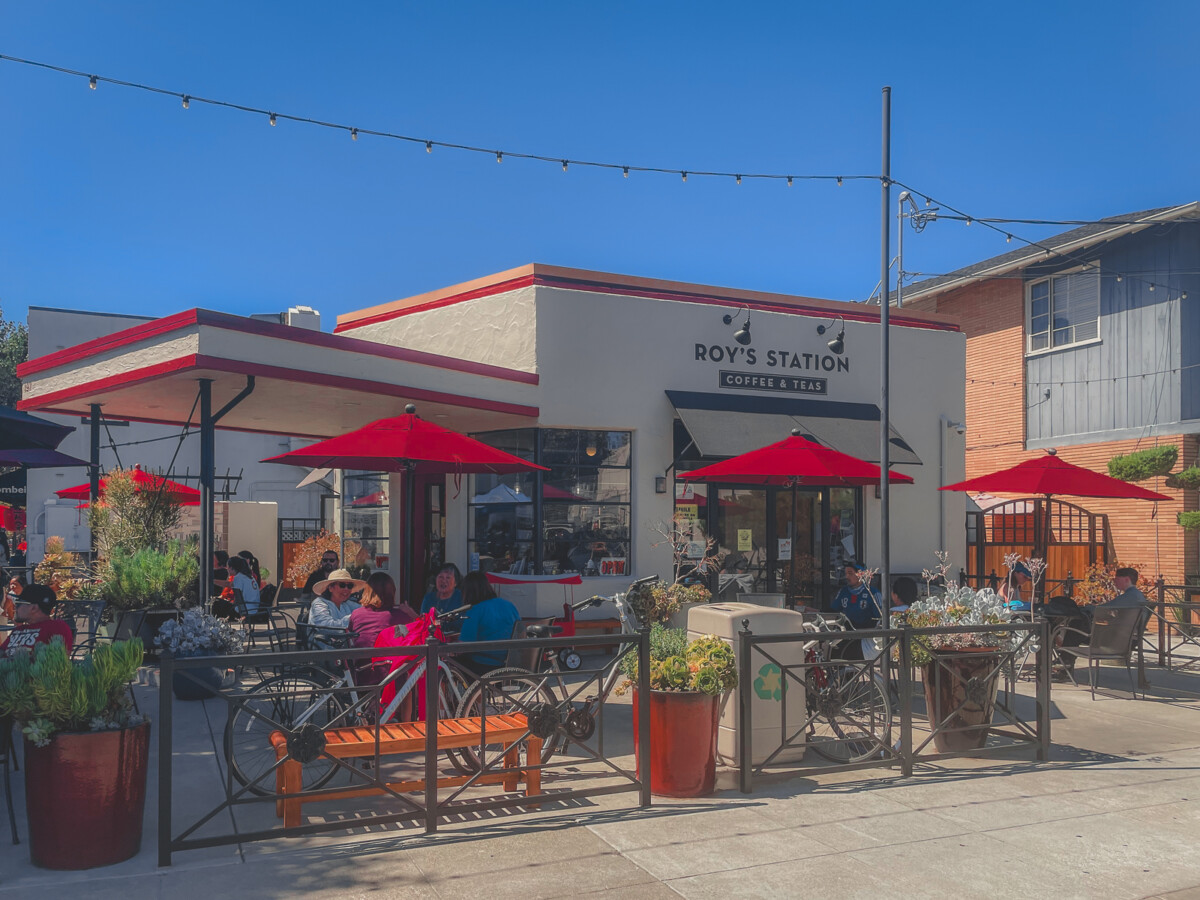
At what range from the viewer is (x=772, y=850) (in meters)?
5.45

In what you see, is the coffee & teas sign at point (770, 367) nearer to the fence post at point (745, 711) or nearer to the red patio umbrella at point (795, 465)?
the red patio umbrella at point (795, 465)

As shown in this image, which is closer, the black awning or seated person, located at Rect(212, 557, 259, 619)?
seated person, located at Rect(212, 557, 259, 619)

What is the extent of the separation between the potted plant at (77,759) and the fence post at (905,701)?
185 inches

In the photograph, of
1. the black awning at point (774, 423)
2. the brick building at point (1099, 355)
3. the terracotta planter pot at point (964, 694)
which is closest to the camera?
the terracotta planter pot at point (964, 694)

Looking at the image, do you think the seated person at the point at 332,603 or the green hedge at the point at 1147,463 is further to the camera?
the green hedge at the point at 1147,463

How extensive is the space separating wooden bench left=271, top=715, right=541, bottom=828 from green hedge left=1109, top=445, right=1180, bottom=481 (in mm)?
13834

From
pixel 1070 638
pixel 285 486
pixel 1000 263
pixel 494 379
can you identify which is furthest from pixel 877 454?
pixel 285 486

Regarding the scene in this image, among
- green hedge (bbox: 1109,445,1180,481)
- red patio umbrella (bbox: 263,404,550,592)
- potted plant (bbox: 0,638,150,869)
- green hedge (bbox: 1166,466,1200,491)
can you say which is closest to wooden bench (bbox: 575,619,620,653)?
red patio umbrella (bbox: 263,404,550,592)

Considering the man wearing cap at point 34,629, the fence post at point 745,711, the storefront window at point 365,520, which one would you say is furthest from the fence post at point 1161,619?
the storefront window at point 365,520

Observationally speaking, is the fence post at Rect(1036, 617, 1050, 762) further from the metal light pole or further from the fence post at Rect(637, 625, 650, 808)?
the fence post at Rect(637, 625, 650, 808)

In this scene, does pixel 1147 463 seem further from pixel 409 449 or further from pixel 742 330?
pixel 409 449

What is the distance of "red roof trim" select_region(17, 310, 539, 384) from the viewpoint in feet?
33.1

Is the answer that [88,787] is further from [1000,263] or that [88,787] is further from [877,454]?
[1000,263]

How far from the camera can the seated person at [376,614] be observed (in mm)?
7859
